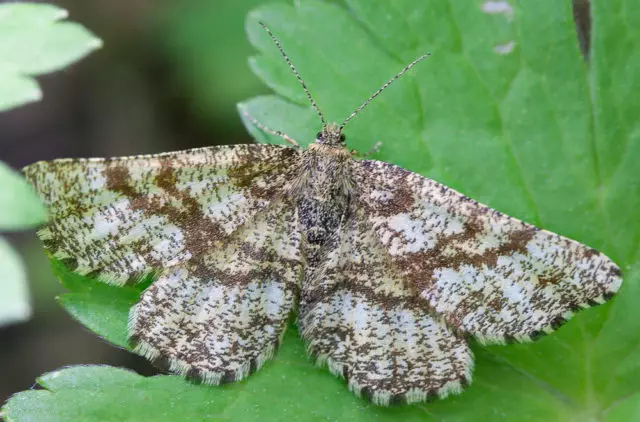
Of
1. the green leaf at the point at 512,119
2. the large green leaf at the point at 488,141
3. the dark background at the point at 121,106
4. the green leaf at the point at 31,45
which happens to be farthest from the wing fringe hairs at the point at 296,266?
the dark background at the point at 121,106

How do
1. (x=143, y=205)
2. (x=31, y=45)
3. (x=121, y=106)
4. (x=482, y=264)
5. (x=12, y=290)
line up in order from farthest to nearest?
1. (x=121, y=106)
2. (x=143, y=205)
3. (x=482, y=264)
4. (x=31, y=45)
5. (x=12, y=290)

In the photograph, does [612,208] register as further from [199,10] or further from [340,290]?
[199,10]

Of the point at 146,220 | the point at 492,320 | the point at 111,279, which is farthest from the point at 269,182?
the point at 492,320

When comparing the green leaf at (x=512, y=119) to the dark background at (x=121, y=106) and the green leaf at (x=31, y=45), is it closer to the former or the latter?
the green leaf at (x=31, y=45)

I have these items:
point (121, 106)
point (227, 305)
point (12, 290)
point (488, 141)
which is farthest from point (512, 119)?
point (121, 106)

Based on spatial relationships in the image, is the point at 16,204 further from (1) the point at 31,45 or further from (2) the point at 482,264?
(2) the point at 482,264

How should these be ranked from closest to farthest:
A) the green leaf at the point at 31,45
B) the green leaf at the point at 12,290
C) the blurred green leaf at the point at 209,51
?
the green leaf at the point at 12,290, the green leaf at the point at 31,45, the blurred green leaf at the point at 209,51

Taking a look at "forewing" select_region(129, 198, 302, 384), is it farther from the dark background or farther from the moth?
the dark background
